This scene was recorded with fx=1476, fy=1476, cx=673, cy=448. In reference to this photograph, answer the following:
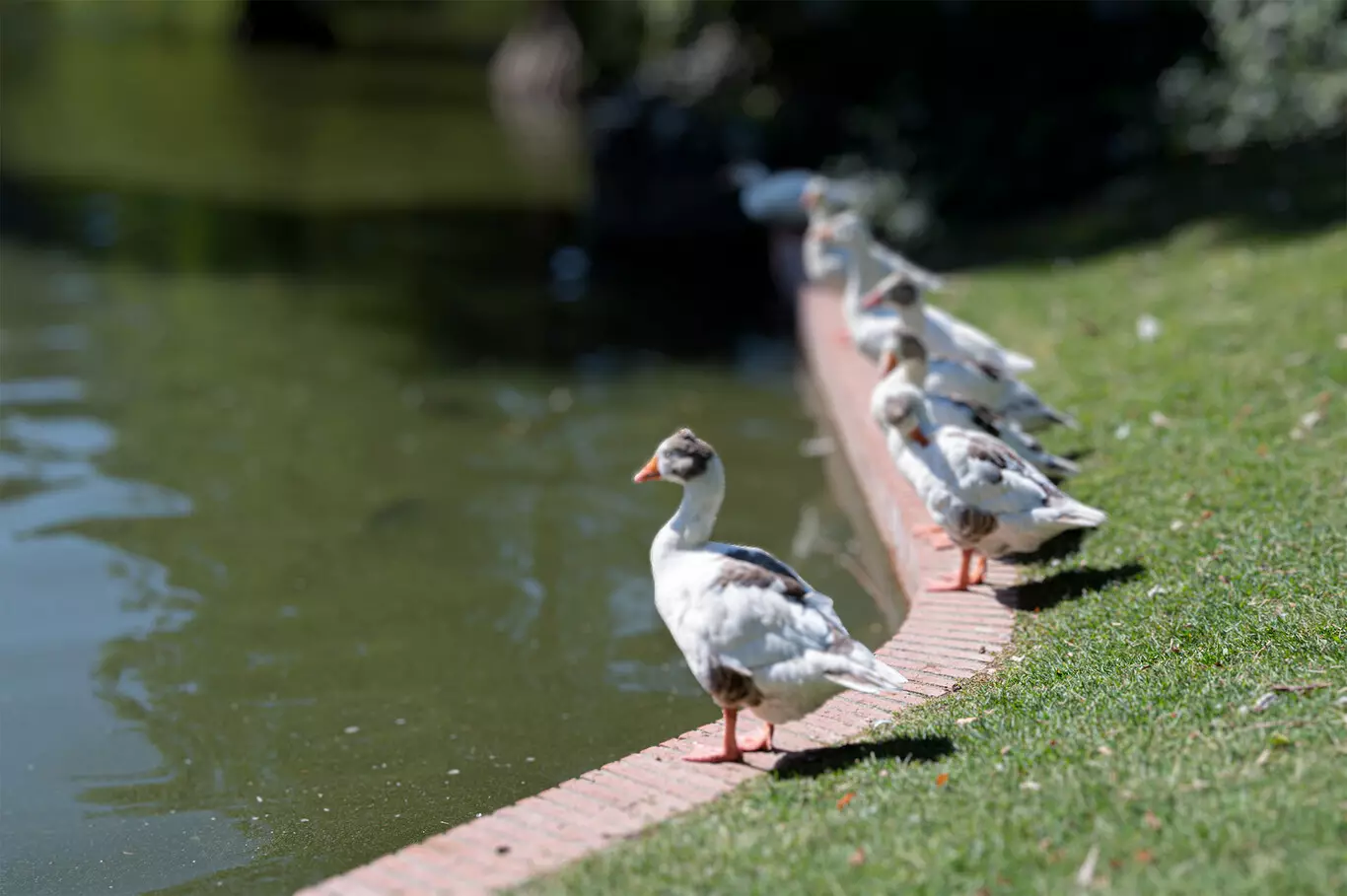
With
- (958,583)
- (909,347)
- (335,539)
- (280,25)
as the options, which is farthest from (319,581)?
(280,25)

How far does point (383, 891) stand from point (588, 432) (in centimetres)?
669

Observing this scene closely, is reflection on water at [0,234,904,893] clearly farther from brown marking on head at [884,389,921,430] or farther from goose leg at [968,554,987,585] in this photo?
brown marking on head at [884,389,921,430]

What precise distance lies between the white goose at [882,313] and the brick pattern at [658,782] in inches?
38.1

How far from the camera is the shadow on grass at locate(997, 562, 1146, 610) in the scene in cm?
653

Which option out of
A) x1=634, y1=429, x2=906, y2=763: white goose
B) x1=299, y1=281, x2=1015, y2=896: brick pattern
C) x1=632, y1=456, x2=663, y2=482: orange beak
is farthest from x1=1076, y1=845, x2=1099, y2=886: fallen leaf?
x1=632, y1=456, x2=663, y2=482: orange beak

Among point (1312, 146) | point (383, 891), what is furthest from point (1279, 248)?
point (383, 891)

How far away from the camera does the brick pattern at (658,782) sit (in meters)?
4.54

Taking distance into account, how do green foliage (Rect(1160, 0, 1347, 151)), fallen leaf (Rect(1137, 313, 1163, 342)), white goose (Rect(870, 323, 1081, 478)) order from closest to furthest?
white goose (Rect(870, 323, 1081, 478)) → fallen leaf (Rect(1137, 313, 1163, 342)) → green foliage (Rect(1160, 0, 1347, 151))

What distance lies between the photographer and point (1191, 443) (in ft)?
26.2

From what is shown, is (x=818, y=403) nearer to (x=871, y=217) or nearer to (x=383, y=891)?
(x=871, y=217)

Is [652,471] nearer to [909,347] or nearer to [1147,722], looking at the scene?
[1147,722]

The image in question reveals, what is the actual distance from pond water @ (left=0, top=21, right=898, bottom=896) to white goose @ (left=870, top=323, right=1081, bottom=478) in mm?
1167

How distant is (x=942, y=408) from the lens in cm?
708

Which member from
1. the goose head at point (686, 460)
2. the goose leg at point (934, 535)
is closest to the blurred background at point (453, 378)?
the goose leg at point (934, 535)
